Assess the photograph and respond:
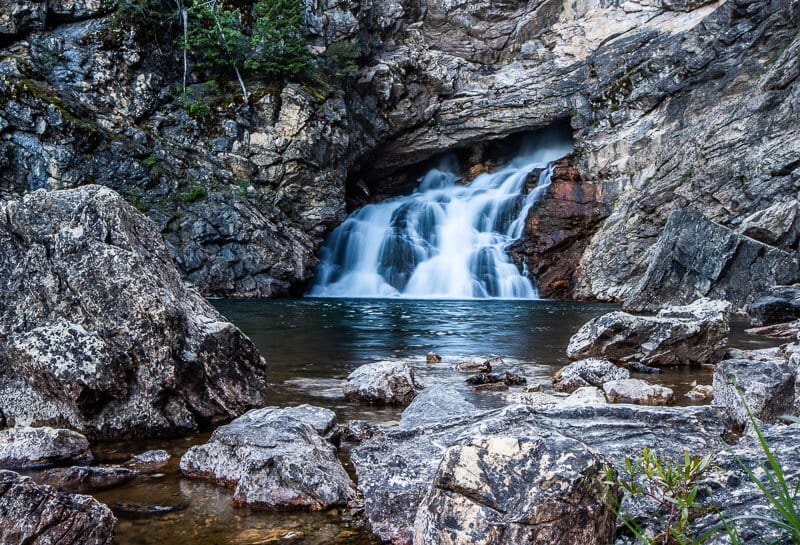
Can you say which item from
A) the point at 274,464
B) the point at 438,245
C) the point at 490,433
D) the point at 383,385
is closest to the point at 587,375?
the point at 383,385

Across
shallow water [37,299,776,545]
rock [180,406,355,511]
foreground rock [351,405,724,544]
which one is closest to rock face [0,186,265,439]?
shallow water [37,299,776,545]

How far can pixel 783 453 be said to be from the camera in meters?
2.19

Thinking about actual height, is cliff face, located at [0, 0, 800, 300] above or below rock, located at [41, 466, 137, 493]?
above

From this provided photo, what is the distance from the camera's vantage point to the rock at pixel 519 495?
182 centimetres

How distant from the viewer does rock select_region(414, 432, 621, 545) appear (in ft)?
5.98

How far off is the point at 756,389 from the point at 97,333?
5501 mm

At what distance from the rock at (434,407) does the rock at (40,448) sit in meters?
2.36

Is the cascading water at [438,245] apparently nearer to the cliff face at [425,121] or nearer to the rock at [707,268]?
the cliff face at [425,121]

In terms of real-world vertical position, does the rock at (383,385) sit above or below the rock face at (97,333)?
below

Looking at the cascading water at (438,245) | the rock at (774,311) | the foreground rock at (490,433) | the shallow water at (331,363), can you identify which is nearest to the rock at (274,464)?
the shallow water at (331,363)

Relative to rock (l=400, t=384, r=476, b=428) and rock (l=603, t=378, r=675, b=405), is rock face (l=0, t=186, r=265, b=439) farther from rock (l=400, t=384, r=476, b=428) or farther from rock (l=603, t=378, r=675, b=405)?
rock (l=603, t=378, r=675, b=405)

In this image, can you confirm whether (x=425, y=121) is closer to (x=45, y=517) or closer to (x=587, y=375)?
(x=587, y=375)

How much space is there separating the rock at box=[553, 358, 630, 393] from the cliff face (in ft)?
67.6

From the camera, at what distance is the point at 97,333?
4480 millimetres
